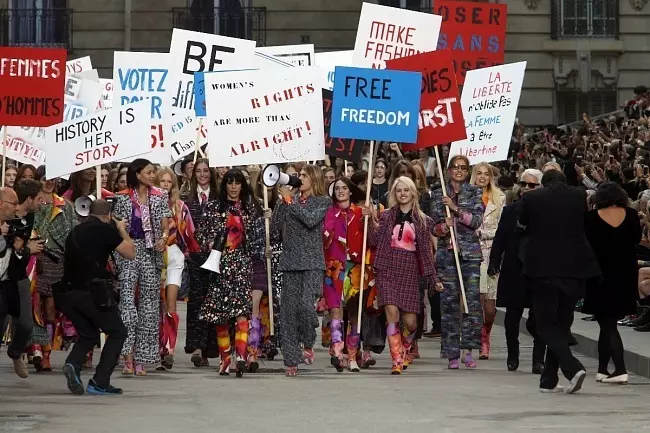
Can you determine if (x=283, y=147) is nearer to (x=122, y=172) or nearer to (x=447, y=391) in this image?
(x=122, y=172)

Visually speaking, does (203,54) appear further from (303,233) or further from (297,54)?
(303,233)

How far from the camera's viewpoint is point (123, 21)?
133ft

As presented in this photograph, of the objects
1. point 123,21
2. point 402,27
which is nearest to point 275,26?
point 123,21

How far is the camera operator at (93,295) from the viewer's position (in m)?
15.2

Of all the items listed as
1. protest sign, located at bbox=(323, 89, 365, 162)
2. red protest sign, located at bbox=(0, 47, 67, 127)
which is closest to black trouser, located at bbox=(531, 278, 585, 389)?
protest sign, located at bbox=(323, 89, 365, 162)

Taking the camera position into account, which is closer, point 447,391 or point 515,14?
point 447,391

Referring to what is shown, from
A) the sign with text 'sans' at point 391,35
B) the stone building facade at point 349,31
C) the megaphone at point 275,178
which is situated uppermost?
the stone building facade at point 349,31

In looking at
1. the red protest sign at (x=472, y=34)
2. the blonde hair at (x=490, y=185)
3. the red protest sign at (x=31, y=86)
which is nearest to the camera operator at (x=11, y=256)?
the red protest sign at (x=31, y=86)

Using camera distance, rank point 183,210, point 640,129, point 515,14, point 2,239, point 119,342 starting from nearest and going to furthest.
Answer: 1. point 2,239
2. point 119,342
3. point 183,210
4. point 640,129
5. point 515,14

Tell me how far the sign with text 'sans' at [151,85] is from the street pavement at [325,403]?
642 centimetres

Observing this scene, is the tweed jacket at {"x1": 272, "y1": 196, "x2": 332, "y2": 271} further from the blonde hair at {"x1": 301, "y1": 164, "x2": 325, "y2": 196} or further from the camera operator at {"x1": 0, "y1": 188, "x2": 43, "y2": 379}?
the camera operator at {"x1": 0, "y1": 188, "x2": 43, "y2": 379}

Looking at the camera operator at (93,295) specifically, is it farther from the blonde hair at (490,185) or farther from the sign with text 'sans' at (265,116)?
the blonde hair at (490,185)

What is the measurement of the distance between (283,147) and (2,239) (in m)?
3.99

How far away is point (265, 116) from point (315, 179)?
110 cm
